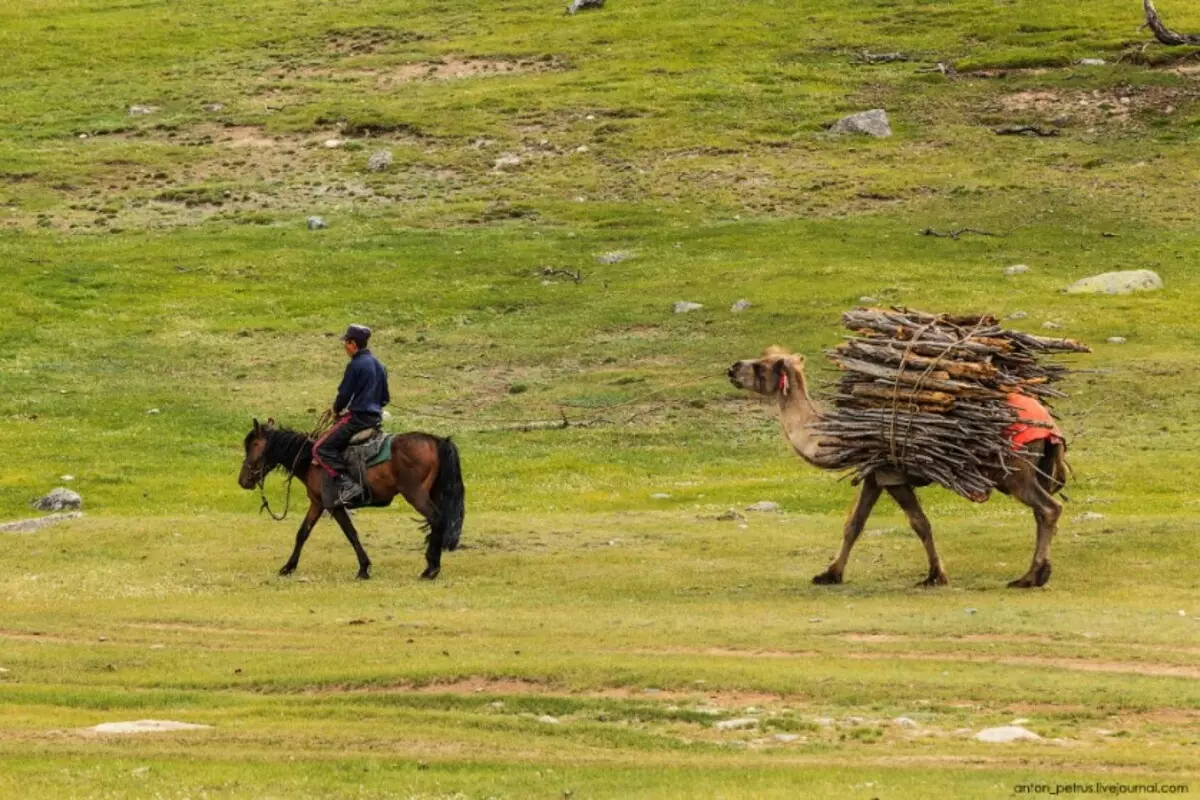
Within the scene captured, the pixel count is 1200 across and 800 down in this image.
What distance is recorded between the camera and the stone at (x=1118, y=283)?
162 ft

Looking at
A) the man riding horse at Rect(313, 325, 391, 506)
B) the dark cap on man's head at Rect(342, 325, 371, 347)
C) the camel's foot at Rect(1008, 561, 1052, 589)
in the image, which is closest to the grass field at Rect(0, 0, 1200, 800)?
the camel's foot at Rect(1008, 561, 1052, 589)

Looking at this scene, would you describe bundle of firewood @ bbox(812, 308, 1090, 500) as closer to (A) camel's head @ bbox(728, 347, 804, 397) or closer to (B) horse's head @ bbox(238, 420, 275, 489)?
(A) camel's head @ bbox(728, 347, 804, 397)

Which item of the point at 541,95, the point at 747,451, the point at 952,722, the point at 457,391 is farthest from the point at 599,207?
the point at 952,722

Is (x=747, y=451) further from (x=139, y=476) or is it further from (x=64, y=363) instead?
(x=64, y=363)

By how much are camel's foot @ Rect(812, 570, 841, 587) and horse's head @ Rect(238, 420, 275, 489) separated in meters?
7.51

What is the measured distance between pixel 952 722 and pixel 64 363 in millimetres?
35157

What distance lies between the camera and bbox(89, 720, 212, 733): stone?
626 inches

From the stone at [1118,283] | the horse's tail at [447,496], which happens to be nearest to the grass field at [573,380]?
the horse's tail at [447,496]

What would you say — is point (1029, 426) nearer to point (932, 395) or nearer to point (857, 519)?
point (932, 395)

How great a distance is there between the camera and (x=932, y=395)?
23.4 meters

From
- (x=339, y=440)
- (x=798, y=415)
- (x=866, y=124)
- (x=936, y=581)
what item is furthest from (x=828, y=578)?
(x=866, y=124)

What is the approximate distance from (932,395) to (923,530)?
164cm

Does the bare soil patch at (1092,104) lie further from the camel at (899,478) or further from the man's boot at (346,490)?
the man's boot at (346,490)

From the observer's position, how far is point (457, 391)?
146ft
